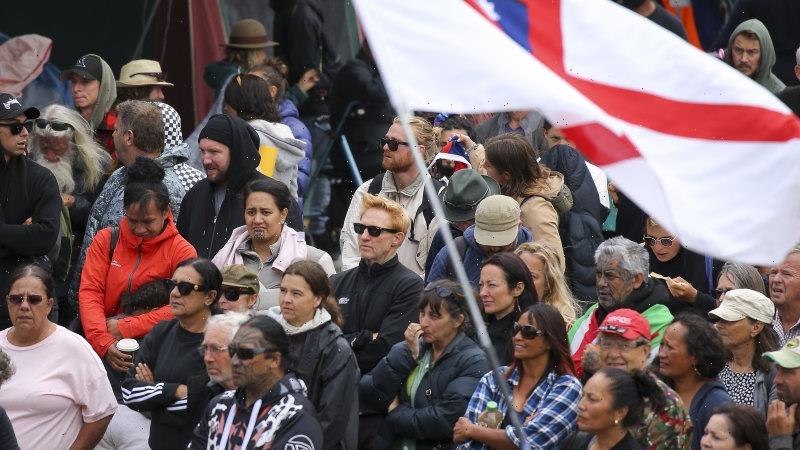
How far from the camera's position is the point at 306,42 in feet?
45.1

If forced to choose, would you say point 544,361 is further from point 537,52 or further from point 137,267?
point 137,267

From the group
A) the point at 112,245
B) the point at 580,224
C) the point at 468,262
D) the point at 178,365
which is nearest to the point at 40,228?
the point at 112,245

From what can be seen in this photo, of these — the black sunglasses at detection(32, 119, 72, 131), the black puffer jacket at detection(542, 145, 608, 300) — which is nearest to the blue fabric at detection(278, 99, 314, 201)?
the black sunglasses at detection(32, 119, 72, 131)

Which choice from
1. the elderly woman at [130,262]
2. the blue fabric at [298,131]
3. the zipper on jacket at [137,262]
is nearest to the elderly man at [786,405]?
the elderly woman at [130,262]

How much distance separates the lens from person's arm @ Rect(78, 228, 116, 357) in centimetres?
904

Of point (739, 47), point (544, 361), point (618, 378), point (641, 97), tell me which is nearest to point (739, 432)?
point (618, 378)

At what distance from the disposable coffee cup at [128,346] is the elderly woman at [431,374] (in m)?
1.49

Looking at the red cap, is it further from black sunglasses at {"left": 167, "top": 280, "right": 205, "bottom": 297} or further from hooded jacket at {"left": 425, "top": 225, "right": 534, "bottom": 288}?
black sunglasses at {"left": 167, "top": 280, "right": 205, "bottom": 297}

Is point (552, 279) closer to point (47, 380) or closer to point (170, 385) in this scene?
point (170, 385)

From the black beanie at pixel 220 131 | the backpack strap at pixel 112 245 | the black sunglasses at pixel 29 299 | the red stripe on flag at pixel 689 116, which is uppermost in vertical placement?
the red stripe on flag at pixel 689 116

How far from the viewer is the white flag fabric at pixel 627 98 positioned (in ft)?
17.4

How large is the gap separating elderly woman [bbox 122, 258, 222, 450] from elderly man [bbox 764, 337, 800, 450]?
2795mm

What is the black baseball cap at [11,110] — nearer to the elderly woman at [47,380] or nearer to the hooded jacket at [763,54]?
the elderly woman at [47,380]

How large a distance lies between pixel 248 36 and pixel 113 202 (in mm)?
3554
